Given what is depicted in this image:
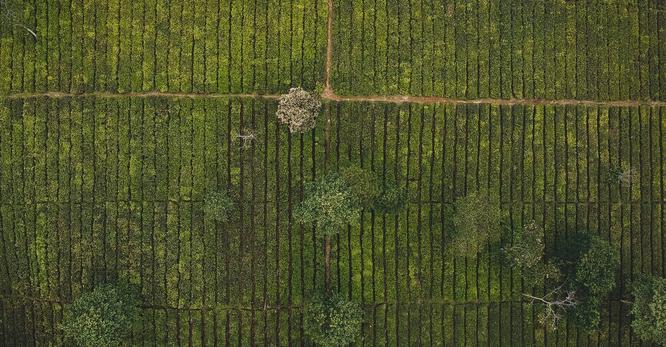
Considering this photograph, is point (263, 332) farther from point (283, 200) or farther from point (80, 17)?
point (80, 17)

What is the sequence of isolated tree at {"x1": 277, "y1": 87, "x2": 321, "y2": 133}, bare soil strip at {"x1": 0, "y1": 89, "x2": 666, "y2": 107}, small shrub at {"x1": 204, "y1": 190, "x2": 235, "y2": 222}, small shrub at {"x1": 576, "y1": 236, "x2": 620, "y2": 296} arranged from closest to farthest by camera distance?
small shrub at {"x1": 576, "y1": 236, "x2": 620, "y2": 296} < isolated tree at {"x1": 277, "y1": 87, "x2": 321, "y2": 133} < small shrub at {"x1": 204, "y1": 190, "x2": 235, "y2": 222} < bare soil strip at {"x1": 0, "y1": 89, "x2": 666, "y2": 107}

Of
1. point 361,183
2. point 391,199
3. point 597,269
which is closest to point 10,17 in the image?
point 361,183

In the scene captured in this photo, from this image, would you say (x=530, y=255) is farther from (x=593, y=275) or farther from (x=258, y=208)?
(x=258, y=208)

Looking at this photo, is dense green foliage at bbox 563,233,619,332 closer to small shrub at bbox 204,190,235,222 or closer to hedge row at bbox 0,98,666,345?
hedge row at bbox 0,98,666,345

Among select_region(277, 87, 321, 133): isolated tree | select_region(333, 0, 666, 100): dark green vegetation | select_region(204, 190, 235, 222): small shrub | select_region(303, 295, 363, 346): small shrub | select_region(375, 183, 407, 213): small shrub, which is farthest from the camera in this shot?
select_region(333, 0, 666, 100): dark green vegetation

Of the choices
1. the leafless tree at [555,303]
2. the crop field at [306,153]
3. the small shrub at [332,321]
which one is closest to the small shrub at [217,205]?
the crop field at [306,153]

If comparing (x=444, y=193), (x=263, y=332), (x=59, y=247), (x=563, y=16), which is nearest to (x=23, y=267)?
(x=59, y=247)

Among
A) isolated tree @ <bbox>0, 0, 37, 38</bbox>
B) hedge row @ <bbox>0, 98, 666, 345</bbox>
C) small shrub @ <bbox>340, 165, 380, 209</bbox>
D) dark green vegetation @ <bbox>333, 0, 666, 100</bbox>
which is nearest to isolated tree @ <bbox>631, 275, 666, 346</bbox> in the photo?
hedge row @ <bbox>0, 98, 666, 345</bbox>
